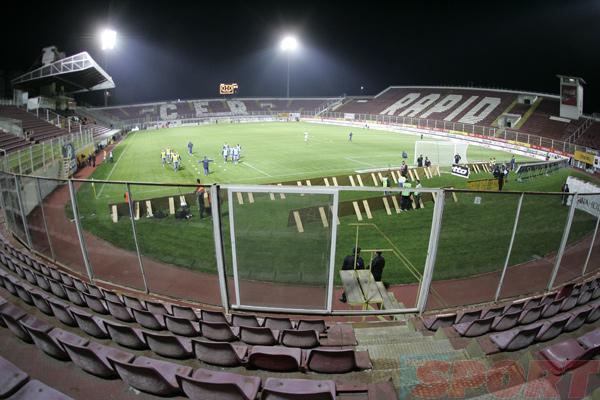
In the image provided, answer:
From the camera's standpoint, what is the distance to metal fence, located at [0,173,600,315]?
585 centimetres

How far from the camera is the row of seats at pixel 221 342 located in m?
4.08

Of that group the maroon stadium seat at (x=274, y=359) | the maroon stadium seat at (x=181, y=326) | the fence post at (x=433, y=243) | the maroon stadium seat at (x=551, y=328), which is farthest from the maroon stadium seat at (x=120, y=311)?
the maroon stadium seat at (x=551, y=328)

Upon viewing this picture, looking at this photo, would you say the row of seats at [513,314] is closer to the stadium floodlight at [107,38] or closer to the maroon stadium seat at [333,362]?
the maroon stadium seat at [333,362]

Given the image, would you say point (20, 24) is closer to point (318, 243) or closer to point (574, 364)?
point (318, 243)

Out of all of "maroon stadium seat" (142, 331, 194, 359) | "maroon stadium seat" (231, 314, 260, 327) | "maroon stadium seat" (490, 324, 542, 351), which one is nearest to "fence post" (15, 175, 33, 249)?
"maroon stadium seat" (142, 331, 194, 359)

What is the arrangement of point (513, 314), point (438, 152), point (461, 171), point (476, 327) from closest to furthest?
point (476, 327)
point (513, 314)
point (461, 171)
point (438, 152)

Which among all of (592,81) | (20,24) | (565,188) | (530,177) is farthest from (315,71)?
(565,188)

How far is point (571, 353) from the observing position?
377cm

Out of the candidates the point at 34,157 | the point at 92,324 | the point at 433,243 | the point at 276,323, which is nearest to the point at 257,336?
the point at 276,323

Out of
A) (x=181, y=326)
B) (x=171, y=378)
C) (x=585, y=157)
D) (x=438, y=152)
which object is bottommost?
(x=585, y=157)

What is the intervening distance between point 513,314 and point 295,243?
3.49m

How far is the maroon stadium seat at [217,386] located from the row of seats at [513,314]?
3.34m

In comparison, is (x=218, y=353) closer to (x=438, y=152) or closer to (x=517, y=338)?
(x=517, y=338)

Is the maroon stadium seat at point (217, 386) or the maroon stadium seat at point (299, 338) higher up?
the maroon stadium seat at point (217, 386)
